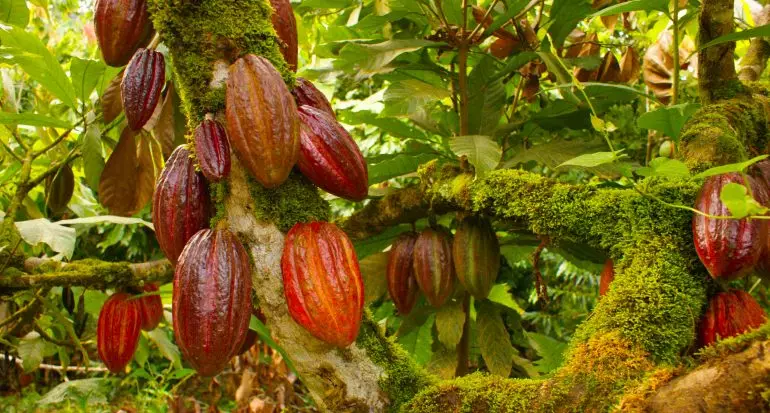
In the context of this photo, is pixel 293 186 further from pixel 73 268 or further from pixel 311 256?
pixel 73 268

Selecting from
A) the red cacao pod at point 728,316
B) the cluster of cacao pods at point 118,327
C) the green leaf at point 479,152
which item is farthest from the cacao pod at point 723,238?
the cluster of cacao pods at point 118,327

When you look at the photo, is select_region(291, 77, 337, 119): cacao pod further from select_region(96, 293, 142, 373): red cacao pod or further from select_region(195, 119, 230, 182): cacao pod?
select_region(96, 293, 142, 373): red cacao pod

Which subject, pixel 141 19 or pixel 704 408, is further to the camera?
pixel 141 19

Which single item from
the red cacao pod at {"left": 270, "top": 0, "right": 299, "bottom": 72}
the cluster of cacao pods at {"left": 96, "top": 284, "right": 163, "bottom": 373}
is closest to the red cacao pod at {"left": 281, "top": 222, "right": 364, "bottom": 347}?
the red cacao pod at {"left": 270, "top": 0, "right": 299, "bottom": 72}

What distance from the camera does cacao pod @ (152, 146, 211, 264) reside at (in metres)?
0.88

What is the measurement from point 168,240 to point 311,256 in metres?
0.23

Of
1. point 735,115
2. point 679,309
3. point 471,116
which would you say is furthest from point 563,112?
point 679,309

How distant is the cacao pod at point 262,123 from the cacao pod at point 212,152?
0.07ft

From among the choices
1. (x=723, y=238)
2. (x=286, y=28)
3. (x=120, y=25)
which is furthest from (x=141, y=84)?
(x=723, y=238)

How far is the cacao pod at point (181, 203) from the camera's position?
0.88m

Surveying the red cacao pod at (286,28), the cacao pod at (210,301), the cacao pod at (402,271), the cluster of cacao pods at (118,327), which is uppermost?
the red cacao pod at (286,28)

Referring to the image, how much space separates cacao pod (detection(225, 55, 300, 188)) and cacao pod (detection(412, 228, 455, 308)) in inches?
19.4

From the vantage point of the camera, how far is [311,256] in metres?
0.82

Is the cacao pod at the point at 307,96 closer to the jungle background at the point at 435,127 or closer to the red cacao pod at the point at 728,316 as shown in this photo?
the jungle background at the point at 435,127
